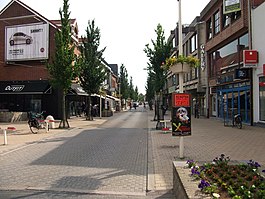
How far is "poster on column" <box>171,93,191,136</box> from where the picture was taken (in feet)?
28.9

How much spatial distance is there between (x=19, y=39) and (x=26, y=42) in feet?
2.68

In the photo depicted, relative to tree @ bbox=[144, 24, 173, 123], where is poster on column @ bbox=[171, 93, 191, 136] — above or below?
below

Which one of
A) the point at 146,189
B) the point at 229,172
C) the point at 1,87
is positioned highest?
the point at 1,87

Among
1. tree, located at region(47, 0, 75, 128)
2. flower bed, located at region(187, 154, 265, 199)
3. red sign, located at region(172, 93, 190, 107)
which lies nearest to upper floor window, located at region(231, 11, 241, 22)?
tree, located at region(47, 0, 75, 128)

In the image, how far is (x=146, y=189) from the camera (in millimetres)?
6180

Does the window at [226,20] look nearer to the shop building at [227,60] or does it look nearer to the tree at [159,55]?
the shop building at [227,60]

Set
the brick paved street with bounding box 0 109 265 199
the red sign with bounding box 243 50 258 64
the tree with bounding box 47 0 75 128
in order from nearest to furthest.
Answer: the brick paved street with bounding box 0 109 265 199
the red sign with bounding box 243 50 258 64
the tree with bounding box 47 0 75 128

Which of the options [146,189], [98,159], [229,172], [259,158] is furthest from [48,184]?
[259,158]

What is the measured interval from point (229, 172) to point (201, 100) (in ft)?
97.8

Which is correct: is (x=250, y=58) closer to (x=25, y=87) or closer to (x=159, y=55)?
(x=159, y=55)

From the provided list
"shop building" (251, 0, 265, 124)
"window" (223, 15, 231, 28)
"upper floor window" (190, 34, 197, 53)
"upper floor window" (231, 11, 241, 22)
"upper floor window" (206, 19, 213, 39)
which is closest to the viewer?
"shop building" (251, 0, 265, 124)

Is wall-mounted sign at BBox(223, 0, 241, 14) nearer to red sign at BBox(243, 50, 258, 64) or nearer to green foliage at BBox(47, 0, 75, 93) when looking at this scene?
red sign at BBox(243, 50, 258, 64)

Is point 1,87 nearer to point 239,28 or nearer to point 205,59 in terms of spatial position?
point 205,59

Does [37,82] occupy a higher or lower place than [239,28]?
lower
